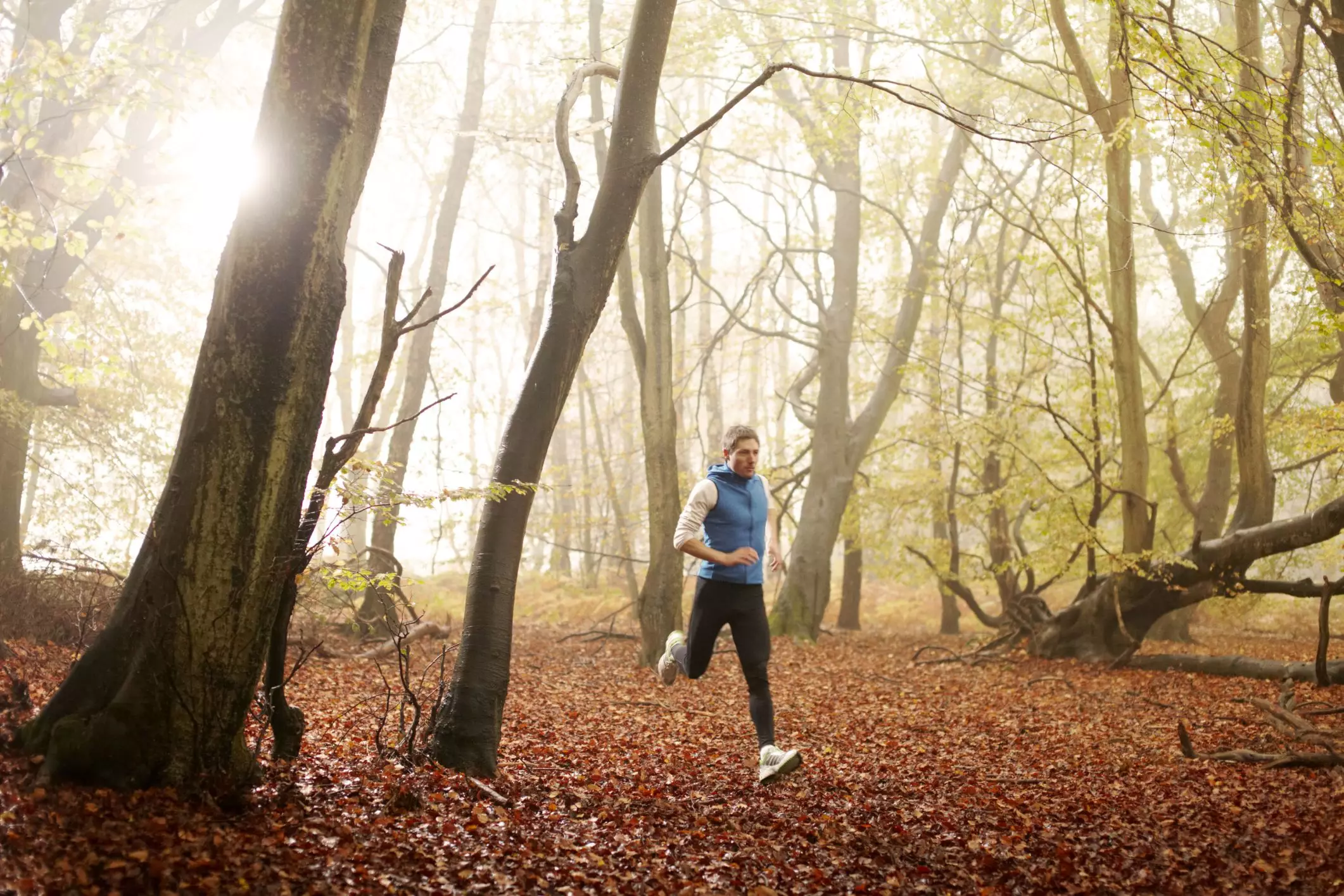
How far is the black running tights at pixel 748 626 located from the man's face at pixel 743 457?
66 centimetres

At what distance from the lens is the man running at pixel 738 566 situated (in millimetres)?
5254

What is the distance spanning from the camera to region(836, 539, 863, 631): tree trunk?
58.8 feet

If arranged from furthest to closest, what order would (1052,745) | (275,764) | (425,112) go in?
(425,112) → (1052,745) → (275,764)

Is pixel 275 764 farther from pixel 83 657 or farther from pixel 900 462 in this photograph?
pixel 900 462

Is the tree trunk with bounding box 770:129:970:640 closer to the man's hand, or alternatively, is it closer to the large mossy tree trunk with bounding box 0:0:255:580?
the man's hand

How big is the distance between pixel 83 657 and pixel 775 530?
3838mm

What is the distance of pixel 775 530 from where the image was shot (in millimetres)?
6035

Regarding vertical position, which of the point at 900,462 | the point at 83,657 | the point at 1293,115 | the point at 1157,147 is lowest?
the point at 83,657

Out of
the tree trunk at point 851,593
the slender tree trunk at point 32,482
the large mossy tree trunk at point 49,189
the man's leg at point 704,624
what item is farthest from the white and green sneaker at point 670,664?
the tree trunk at point 851,593

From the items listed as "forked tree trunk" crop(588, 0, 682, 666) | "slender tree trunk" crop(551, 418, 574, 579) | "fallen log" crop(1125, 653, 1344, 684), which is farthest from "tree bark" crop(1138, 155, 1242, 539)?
"slender tree trunk" crop(551, 418, 574, 579)

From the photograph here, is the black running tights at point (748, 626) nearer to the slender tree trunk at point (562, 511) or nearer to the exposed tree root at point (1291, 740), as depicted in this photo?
the exposed tree root at point (1291, 740)

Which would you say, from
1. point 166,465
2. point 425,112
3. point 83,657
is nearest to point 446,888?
point 83,657

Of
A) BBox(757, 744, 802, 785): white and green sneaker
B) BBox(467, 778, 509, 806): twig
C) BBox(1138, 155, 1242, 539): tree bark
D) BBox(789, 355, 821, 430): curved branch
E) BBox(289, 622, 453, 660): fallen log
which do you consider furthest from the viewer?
BBox(789, 355, 821, 430): curved branch

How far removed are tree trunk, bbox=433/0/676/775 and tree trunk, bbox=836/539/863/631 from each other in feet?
43.7
